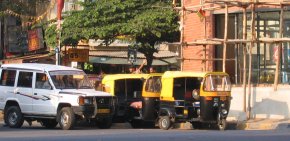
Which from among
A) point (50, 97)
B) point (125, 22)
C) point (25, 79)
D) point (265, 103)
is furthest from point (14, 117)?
point (265, 103)

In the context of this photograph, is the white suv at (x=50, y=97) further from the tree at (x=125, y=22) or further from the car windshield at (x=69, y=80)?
the tree at (x=125, y=22)

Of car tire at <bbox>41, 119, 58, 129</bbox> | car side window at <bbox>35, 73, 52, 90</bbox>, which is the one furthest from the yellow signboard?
car side window at <bbox>35, 73, 52, 90</bbox>

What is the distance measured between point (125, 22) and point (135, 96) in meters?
6.33

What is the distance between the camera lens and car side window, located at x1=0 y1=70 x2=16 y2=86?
23.3m

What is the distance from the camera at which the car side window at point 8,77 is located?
23.3 metres

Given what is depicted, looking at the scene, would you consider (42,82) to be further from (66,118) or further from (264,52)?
(264,52)

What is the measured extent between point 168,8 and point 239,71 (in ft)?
14.7

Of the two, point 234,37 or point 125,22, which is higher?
point 125,22

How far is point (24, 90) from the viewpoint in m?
22.8

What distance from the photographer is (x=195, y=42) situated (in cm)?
2586

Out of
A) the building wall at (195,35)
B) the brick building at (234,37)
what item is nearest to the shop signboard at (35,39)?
the building wall at (195,35)

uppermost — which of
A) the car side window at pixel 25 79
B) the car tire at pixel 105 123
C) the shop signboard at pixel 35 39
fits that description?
the shop signboard at pixel 35 39

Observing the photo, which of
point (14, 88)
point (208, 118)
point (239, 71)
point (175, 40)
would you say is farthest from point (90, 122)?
point (175, 40)

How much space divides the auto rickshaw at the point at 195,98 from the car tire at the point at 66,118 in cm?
A: 291
